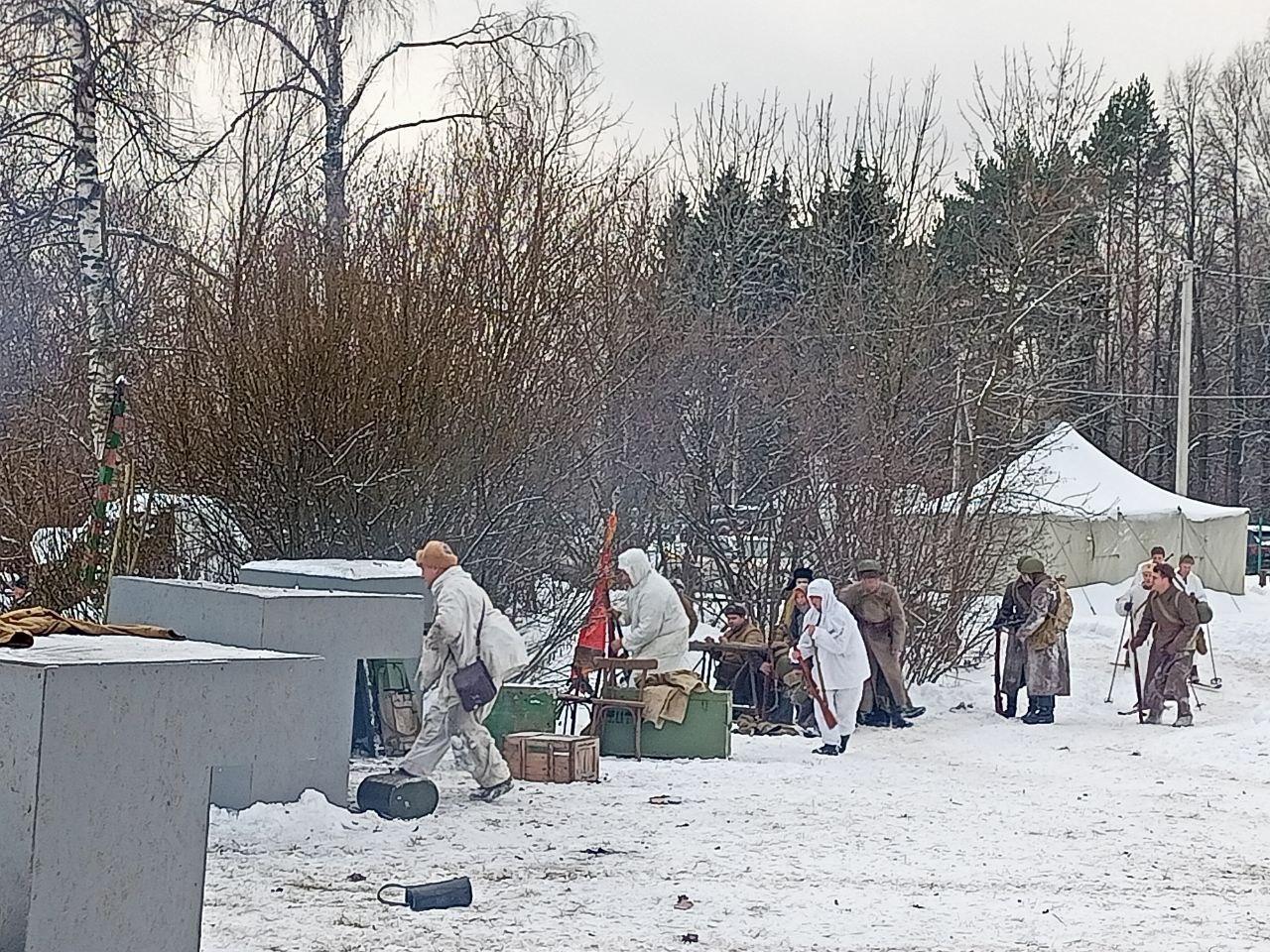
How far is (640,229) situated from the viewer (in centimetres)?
1455

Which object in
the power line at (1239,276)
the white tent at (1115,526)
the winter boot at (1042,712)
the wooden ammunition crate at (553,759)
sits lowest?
the wooden ammunition crate at (553,759)

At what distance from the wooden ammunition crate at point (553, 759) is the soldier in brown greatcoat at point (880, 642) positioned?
4.79 meters

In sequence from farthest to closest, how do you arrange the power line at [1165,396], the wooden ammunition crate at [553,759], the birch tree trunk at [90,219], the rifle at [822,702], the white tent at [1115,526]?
1. the power line at [1165,396]
2. the white tent at [1115,526]
3. the birch tree trunk at [90,219]
4. the rifle at [822,702]
5. the wooden ammunition crate at [553,759]

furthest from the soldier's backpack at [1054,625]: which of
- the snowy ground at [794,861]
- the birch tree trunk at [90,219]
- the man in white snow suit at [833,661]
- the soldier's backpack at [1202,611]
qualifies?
the birch tree trunk at [90,219]

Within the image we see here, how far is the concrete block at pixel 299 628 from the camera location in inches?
345

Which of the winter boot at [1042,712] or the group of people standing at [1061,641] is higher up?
the group of people standing at [1061,641]

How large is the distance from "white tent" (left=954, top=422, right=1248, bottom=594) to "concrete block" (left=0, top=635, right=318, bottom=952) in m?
23.5

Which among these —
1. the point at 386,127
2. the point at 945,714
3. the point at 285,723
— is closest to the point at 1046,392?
the point at 945,714

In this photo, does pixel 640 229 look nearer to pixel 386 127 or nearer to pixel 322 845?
pixel 386 127

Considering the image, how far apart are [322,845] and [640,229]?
25.0ft

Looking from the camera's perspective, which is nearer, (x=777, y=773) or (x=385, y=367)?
(x=777, y=773)

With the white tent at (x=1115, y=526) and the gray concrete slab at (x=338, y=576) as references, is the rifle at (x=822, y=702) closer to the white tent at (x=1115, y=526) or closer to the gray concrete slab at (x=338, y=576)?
the gray concrete slab at (x=338, y=576)

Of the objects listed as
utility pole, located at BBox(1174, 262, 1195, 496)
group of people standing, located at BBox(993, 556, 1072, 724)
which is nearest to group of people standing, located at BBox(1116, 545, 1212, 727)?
group of people standing, located at BBox(993, 556, 1072, 724)

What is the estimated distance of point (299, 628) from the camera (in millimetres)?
8852
